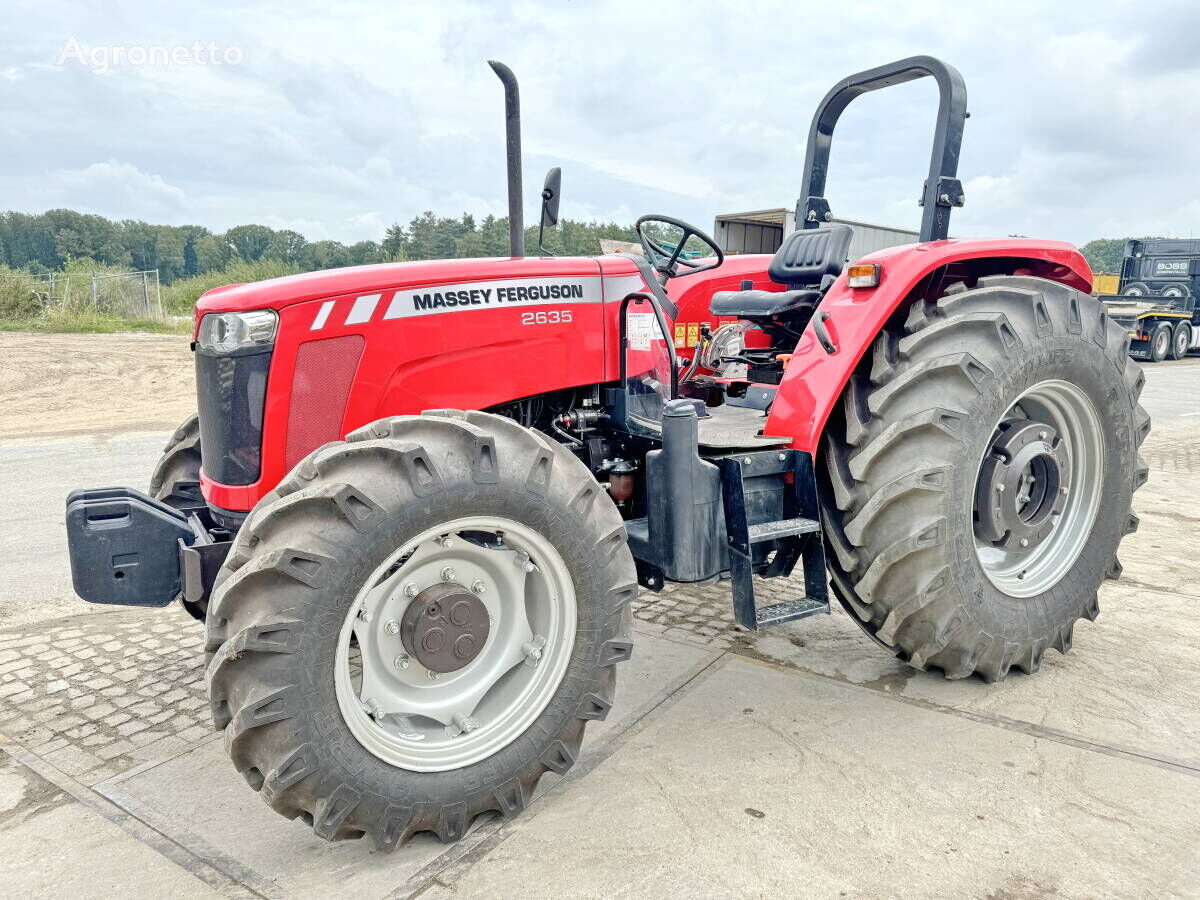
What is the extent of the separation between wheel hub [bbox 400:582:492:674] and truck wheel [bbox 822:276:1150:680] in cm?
125

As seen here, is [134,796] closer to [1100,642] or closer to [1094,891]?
[1094,891]

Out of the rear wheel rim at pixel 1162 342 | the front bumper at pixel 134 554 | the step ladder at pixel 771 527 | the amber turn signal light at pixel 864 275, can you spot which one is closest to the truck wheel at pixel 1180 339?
the rear wheel rim at pixel 1162 342

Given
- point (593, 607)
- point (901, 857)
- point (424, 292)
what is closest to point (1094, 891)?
point (901, 857)

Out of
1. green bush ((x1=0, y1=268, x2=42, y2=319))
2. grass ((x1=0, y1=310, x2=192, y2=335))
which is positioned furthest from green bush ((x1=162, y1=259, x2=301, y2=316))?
green bush ((x1=0, y1=268, x2=42, y2=319))

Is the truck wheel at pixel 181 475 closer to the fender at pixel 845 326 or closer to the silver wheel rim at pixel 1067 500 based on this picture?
the fender at pixel 845 326

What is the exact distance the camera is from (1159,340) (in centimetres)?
1998

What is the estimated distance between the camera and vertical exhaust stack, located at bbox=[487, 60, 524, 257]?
2740mm

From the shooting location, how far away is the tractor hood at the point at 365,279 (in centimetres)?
248

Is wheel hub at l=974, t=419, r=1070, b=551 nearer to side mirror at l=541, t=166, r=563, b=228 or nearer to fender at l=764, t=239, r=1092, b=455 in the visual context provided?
fender at l=764, t=239, r=1092, b=455

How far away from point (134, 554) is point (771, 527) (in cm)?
187

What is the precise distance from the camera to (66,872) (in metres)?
2.11

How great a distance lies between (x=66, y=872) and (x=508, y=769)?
1.08m

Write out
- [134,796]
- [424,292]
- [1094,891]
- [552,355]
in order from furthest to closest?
[552,355]
[424,292]
[134,796]
[1094,891]

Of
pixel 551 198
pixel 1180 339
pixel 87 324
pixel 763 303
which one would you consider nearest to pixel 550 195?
pixel 551 198
